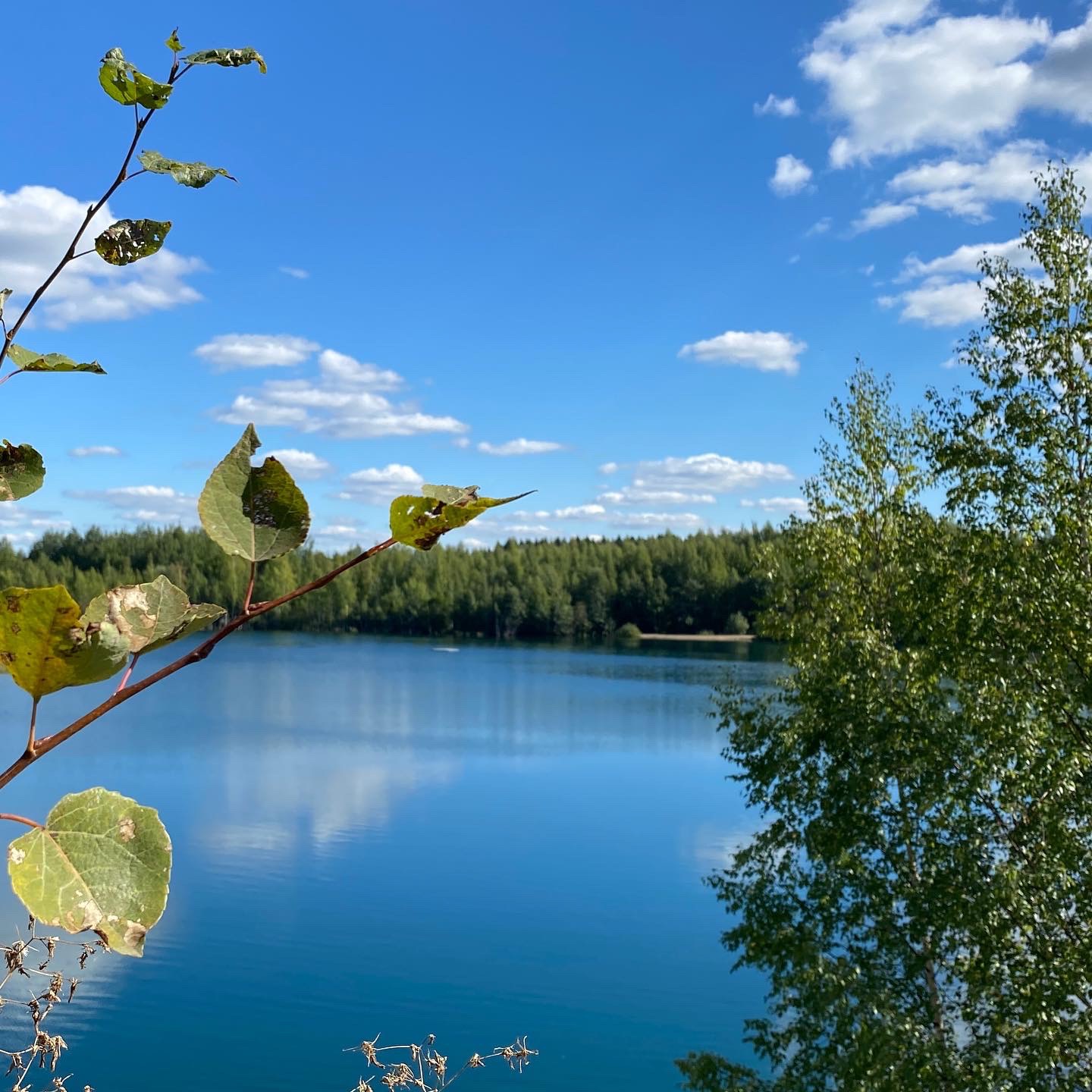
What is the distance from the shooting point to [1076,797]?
285 inches

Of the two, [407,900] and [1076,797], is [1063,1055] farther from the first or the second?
[407,900]

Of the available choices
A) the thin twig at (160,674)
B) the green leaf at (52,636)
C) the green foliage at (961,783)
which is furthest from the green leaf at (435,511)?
the green foliage at (961,783)

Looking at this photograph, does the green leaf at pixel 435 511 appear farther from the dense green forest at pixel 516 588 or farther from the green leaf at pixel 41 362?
the dense green forest at pixel 516 588

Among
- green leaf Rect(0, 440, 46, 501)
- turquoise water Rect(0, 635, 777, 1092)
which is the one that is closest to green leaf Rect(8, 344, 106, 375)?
green leaf Rect(0, 440, 46, 501)

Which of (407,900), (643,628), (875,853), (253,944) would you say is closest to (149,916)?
(875,853)

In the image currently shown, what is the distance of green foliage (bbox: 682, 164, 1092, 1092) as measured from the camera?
282 inches

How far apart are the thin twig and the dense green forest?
6276 centimetres

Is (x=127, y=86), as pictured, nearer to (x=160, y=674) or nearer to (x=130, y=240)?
(x=130, y=240)

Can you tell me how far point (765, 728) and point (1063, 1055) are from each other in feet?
11.5

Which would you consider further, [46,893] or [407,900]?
[407,900]

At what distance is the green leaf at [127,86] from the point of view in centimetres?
47

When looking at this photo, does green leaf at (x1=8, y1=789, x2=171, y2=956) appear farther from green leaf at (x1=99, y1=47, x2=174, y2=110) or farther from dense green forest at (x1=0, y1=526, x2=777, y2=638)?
dense green forest at (x1=0, y1=526, x2=777, y2=638)

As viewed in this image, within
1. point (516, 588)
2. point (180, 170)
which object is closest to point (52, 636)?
point (180, 170)

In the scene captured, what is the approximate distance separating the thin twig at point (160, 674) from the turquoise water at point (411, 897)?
11771 millimetres
